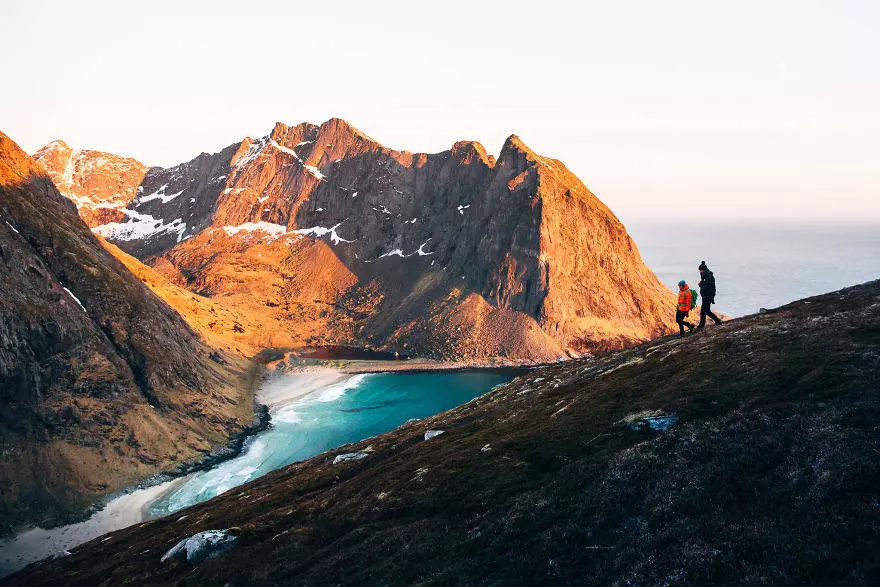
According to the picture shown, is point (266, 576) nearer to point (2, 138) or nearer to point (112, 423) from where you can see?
point (112, 423)

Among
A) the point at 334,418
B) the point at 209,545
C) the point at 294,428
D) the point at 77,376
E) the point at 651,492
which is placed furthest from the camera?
the point at 334,418

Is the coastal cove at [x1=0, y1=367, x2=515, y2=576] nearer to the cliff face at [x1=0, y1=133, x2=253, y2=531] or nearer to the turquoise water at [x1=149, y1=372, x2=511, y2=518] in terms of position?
the turquoise water at [x1=149, y1=372, x2=511, y2=518]

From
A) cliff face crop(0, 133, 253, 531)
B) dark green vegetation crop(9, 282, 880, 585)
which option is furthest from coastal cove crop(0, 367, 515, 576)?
dark green vegetation crop(9, 282, 880, 585)

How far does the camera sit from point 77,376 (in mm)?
105562

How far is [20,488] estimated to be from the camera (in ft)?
271

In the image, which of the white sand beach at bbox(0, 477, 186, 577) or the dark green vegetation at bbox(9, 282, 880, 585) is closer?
the dark green vegetation at bbox(9, 282, 880, 585)

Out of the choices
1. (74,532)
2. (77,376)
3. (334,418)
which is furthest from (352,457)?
(334,418)

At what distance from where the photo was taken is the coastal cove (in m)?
81.4

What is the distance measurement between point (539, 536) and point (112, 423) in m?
116

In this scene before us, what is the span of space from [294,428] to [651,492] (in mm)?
137102

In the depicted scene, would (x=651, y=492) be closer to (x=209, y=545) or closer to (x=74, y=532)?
(x=209, y=545)

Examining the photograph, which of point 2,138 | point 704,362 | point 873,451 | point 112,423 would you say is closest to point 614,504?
point 873,451

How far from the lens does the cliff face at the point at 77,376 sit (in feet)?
295

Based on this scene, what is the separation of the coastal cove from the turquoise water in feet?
0.69
